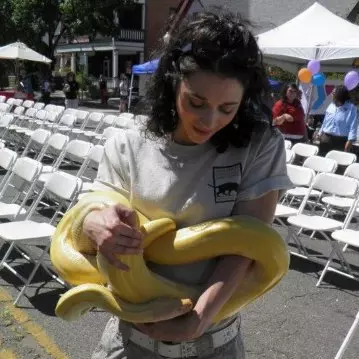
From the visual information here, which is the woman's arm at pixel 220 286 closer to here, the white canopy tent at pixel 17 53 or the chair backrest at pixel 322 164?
the chair backrest at pixel 322 164

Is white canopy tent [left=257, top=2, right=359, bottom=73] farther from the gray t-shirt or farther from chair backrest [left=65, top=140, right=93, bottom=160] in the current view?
the gray t-shirt

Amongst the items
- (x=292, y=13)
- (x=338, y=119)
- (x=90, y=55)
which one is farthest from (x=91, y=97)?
(x=338, y=119)

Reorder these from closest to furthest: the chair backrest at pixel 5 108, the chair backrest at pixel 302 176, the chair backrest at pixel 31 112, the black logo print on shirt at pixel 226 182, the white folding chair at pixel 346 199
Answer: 1. the black logo print on shirt at pixel 226 182
2. the chair backrest at pixel 302 176
3. the white folding chair at pixel 346 199
4. the chair backrest at pixel 31 112
5. the chair backrest at pixel 5 108

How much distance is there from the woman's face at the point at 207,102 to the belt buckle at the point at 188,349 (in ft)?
1.70

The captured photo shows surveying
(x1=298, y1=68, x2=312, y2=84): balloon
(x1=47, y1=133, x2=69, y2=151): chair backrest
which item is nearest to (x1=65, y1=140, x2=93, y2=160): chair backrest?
(x1=47, y1=133, x2=69, y2=151): chair backrest

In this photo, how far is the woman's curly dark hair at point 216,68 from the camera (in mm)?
1090

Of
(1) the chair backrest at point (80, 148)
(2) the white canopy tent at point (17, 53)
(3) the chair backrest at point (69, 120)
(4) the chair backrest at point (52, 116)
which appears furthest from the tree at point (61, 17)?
(1) the chair backrest at point (80, 148)

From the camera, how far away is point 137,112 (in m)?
1.40

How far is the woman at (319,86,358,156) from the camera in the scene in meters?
8.36

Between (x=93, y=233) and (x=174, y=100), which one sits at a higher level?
(x=174, y=100)

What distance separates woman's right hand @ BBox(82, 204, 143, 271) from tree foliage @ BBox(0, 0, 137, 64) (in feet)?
78.5

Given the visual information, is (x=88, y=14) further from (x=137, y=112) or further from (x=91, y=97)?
(x=137, y=112)

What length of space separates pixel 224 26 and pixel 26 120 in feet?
36.4

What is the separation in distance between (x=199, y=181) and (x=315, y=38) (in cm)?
943
